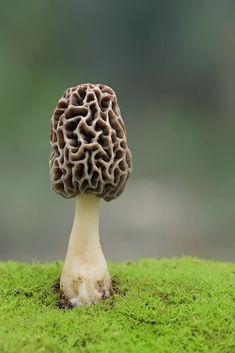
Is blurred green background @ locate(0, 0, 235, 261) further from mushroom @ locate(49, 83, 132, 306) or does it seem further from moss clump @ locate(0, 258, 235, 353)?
mushroom @ locate(49, 83, 132, 306)

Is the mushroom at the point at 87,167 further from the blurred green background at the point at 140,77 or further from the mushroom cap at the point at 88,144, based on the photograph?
the blurred green background at the point at 140,77

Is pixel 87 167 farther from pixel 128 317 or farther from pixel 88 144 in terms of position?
pixel 128 317

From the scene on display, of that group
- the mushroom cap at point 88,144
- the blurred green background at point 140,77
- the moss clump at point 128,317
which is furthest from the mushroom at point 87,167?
the blurred green background at point 140,77

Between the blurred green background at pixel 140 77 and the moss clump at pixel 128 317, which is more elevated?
the blurred green background at pixel 140 77

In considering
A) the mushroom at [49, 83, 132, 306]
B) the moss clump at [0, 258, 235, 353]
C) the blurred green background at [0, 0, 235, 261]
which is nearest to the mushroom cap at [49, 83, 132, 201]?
the mushroom at [49, 83, 132, 306]

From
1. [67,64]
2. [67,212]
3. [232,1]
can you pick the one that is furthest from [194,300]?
[232,1]

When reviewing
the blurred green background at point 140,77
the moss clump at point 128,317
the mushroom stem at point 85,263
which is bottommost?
the moss clump at point 128,317

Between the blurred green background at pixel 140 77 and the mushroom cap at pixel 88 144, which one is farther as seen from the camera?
the blurred green background at pixel 140 77

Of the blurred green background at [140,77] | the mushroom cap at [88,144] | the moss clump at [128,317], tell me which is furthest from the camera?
the blurred green background at [140,77]
